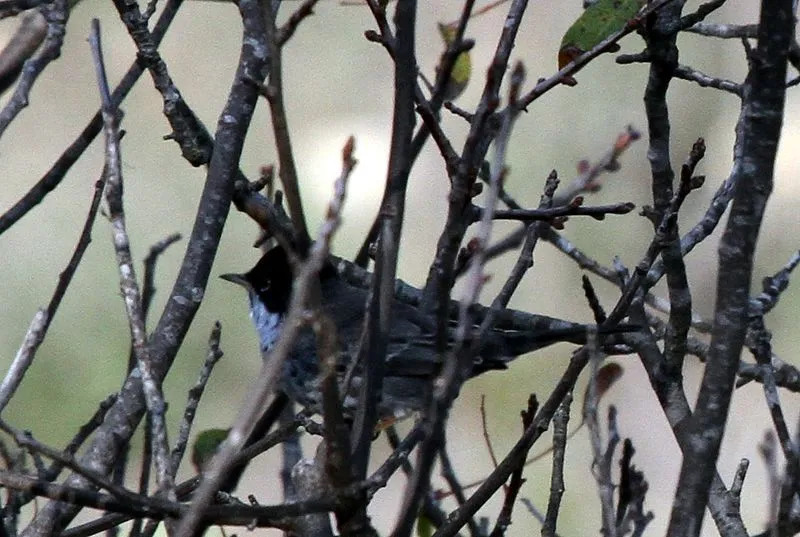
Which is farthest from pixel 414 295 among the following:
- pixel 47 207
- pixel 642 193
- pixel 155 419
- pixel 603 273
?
pixel 47 207

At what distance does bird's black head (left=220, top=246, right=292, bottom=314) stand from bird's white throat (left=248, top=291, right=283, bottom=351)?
0.10ft

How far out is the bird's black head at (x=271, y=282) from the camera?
20.0ft

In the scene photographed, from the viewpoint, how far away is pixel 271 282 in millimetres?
6176

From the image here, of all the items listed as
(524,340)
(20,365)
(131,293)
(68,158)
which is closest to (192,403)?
(20,365)

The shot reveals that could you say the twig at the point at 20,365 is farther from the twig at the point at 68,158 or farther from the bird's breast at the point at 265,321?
the bird's breast at the point at 265,321

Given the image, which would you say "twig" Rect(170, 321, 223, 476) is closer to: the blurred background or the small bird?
the small bird

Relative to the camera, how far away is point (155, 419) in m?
2.23

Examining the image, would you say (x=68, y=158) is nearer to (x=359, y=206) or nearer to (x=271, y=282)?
(x=271, y=282)

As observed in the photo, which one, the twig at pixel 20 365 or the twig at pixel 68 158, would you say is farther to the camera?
the twig at pixel 68 158

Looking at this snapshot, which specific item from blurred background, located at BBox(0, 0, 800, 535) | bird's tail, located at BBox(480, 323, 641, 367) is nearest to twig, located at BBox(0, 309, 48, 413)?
bird's tail, located at BBox(480, 323, 641, 367)

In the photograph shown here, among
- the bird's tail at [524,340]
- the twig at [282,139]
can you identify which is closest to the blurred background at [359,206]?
the bird's tail at [524,340]

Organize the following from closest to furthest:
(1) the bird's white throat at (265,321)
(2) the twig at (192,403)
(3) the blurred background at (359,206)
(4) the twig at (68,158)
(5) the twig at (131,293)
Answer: (5) the twig at (131,293)
(2) the twig at (192,403)
(4) the twig at (68,158)
(1) the bird's white throat at (265,321)
(3) the blurred background at (359,206)

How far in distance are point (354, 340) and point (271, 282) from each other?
588 millimetres

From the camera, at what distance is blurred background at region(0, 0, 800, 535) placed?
8.51m
